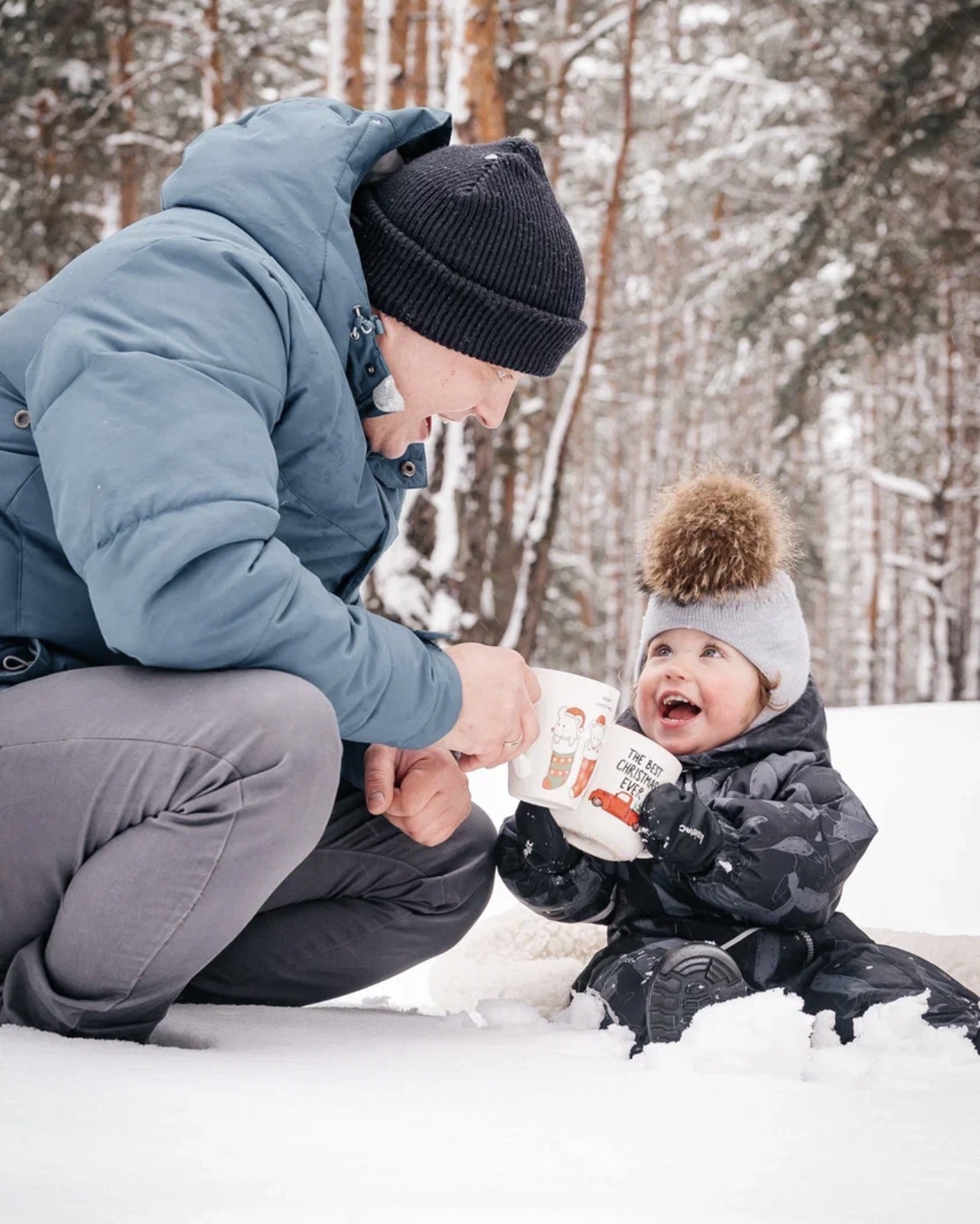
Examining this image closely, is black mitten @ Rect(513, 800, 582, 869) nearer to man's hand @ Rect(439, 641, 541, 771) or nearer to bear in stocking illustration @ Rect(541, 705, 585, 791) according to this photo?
bear in stocking illustration @ Rect(541, 705, 585, 791)

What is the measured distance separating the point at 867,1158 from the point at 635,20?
838 cm

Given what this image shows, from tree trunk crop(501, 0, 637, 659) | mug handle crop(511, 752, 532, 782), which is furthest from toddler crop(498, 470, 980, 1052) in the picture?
tree trunk crop(501, 0, 637, 659)

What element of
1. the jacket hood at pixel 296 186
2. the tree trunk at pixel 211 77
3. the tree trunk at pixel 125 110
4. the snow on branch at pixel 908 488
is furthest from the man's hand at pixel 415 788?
the snow on branch at pixel 908 488

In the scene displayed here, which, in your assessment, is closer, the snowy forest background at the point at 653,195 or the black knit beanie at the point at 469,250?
the black knit beanie at the point at 469,250

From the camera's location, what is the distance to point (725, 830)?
2.24 metres

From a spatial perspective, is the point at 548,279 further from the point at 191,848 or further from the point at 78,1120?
the point at 78,1120

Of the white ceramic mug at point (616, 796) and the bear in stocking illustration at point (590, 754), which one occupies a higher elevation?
the bear in stocking illustration at point (590, 754)

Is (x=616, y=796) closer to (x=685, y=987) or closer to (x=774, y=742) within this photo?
(x=685, y=987)

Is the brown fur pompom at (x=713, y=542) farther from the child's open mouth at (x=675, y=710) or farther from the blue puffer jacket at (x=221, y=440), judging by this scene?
the blue puffer jacket at (x=221, y=440)

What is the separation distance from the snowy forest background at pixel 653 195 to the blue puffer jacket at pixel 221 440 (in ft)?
15.4

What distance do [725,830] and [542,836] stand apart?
1.17 feet

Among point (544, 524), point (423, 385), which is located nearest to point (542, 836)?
point (423, 385)

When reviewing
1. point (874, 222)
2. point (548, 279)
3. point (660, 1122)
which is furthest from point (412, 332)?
point (874, 222)

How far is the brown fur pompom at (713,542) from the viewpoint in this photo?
261 cm
